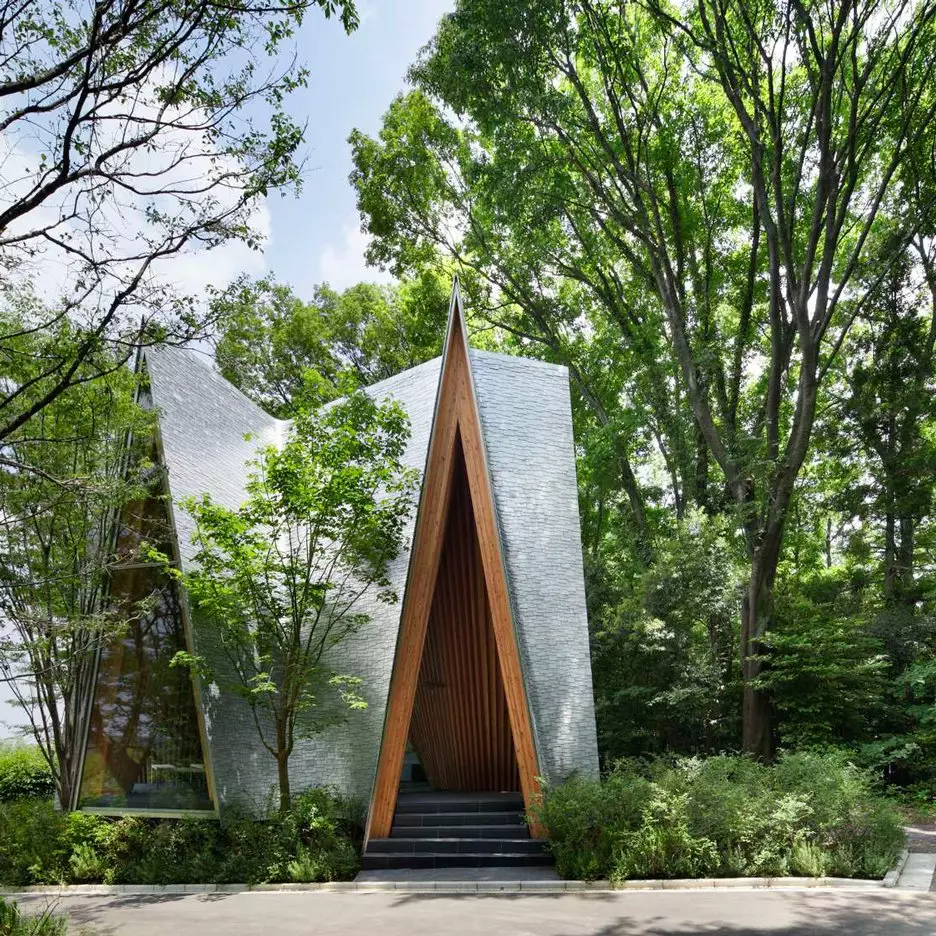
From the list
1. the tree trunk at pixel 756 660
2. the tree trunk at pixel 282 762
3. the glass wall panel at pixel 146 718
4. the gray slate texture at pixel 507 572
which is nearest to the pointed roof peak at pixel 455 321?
the gray slate texture at pixel 507 572

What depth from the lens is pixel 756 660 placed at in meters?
13.3


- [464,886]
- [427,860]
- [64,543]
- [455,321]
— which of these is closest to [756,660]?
[427,860]

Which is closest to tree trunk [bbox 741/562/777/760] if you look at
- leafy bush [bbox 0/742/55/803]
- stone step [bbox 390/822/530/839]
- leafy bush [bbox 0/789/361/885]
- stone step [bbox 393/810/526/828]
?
stone step [bbox 393/810/526/828]

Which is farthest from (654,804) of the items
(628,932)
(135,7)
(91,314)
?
(135,7)

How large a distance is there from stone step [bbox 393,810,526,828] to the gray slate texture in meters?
0.61

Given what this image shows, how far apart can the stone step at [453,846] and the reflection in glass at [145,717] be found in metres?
2.31

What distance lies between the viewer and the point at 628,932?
6.24 meters

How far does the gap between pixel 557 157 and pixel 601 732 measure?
34.7 feet

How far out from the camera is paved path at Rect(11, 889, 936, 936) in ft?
20.5

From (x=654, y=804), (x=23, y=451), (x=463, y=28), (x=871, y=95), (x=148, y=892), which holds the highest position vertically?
(x=463, y=28)

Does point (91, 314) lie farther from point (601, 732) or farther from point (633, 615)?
point (601, 732)

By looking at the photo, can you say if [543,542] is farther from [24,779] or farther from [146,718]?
[24,779]

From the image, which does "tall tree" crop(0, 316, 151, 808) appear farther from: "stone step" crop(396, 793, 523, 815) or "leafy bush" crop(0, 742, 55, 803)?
"leafy bush" crop(0, 742, 55, 803)

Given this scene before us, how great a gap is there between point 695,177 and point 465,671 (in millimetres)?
10717
